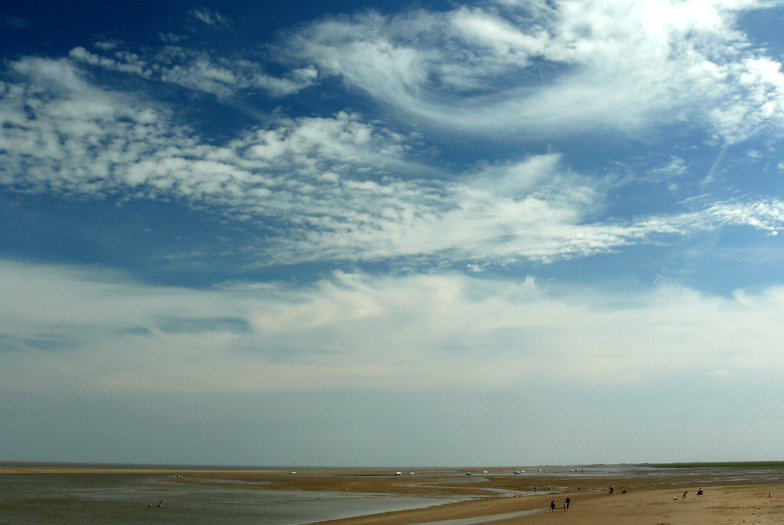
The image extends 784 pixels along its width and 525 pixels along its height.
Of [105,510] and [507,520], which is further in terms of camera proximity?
[105,510]

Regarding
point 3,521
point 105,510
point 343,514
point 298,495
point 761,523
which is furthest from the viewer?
point 298,495

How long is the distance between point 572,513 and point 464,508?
13564 mm

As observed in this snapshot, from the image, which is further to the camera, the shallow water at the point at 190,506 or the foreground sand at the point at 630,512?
the shallow water at the point at 190,506

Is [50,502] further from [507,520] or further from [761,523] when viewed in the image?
[761,523]

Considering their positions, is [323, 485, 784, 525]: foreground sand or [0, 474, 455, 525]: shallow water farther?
[0, 474, 455, 525]: shallow water

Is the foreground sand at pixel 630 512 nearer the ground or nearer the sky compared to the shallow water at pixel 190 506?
nearer the sky

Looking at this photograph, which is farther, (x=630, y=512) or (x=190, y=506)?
(x=190, y=506)

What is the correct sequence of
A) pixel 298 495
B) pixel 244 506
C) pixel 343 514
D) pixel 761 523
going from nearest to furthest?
pixel 761 523, pixel 343 514, pixel 244 506, pixel 298 495

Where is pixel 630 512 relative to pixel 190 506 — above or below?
above

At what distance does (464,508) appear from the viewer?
187 ft

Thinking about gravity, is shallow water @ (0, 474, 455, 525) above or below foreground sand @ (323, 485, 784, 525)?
below

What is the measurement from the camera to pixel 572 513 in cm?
4684

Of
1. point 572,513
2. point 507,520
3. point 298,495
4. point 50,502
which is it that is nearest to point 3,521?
point 50,502

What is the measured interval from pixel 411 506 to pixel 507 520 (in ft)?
61.5
